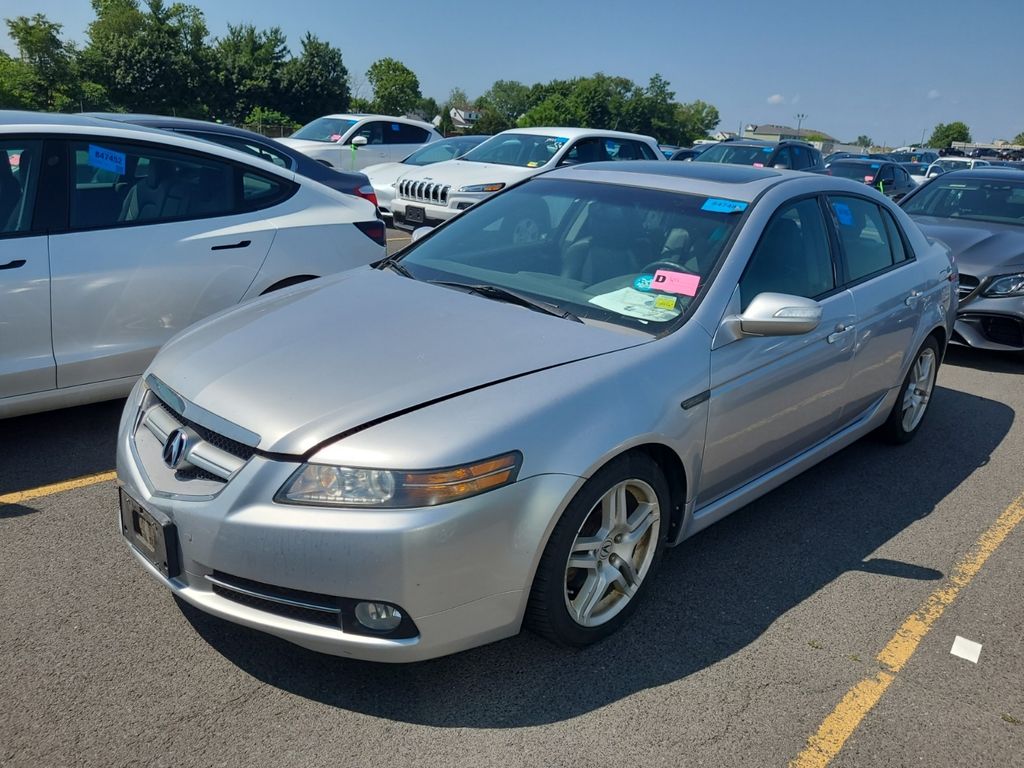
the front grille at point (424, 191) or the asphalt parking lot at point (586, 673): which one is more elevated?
the front grille at point (424, 191)

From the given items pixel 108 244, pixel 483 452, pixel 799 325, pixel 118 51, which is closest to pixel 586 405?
pixel 483 452

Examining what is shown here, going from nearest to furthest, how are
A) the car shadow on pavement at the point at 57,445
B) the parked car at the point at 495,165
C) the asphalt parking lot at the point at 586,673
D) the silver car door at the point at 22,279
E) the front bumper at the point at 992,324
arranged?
the asphalt parking lot at the point at 586,673
the silver car door at the point at 22,279
the car shadow on pavement at the point at 57,445
the front bumper at the point at 992,324
the parked car at the point at 495,165

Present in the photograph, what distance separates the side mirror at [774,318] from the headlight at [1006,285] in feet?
15.4

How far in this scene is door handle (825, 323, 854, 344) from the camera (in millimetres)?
3818

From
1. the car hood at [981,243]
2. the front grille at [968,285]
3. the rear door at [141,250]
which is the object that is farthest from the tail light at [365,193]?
the front grille at [968,285]

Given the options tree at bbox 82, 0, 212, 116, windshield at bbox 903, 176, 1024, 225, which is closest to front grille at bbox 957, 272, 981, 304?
windshield at bbox 903, 176, 1024, 225

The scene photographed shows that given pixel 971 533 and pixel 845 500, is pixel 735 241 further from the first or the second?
pixel 971 533

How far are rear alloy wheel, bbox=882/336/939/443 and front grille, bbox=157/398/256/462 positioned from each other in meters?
3.73

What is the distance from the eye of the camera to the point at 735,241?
3.46m

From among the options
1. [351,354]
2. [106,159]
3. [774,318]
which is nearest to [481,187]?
[106,159]

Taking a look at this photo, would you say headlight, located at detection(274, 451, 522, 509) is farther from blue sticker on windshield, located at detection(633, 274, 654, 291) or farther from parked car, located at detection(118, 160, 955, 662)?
blue sticker on windshield, located at detection(633, 274, 654, 291)

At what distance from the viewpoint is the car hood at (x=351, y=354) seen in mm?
2535

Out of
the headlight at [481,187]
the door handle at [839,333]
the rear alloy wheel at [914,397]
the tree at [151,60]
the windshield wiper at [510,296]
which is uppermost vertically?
the tree at [151,60]

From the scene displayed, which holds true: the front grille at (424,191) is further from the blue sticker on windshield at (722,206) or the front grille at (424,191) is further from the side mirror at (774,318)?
the side mirror at (774,318)
